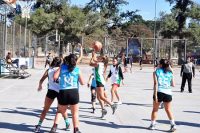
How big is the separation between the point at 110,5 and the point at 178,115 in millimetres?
73612

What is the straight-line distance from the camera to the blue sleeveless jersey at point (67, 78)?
8.61 m

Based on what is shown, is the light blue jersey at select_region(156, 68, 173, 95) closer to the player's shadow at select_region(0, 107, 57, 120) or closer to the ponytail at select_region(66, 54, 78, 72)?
the ponytail at select_region(66, 54, 78, 72)

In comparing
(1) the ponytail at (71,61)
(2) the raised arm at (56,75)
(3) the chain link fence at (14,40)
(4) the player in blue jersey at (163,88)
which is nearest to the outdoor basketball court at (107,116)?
(4) the player in blue jersey at (163,88)

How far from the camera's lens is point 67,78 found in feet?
28.3

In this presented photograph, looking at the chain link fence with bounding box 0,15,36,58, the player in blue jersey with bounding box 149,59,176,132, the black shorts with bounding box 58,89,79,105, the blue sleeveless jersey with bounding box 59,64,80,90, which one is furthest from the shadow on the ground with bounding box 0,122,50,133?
the chain link fence with bounding box 0,15,36,58

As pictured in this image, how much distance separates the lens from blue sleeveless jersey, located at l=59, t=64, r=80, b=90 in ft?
28.2

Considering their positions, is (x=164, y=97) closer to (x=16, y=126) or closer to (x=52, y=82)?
(x=52, y=82)

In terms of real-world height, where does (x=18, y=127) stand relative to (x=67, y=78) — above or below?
below

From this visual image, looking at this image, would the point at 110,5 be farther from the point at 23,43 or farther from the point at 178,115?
the point at 178,115

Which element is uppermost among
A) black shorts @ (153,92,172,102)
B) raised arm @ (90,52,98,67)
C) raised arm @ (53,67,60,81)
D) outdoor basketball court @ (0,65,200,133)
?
raised arm @ (90,52,98,67)

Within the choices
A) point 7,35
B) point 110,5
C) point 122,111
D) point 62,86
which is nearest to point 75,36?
point 110,5

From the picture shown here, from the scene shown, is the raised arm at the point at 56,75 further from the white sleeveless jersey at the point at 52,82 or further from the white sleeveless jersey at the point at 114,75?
the white sleeveless jersey at the point at 114,75

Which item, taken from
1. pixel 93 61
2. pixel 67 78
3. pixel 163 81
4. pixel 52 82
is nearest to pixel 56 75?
pixel 67 78

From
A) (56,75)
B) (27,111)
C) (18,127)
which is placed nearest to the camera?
(56,75)
